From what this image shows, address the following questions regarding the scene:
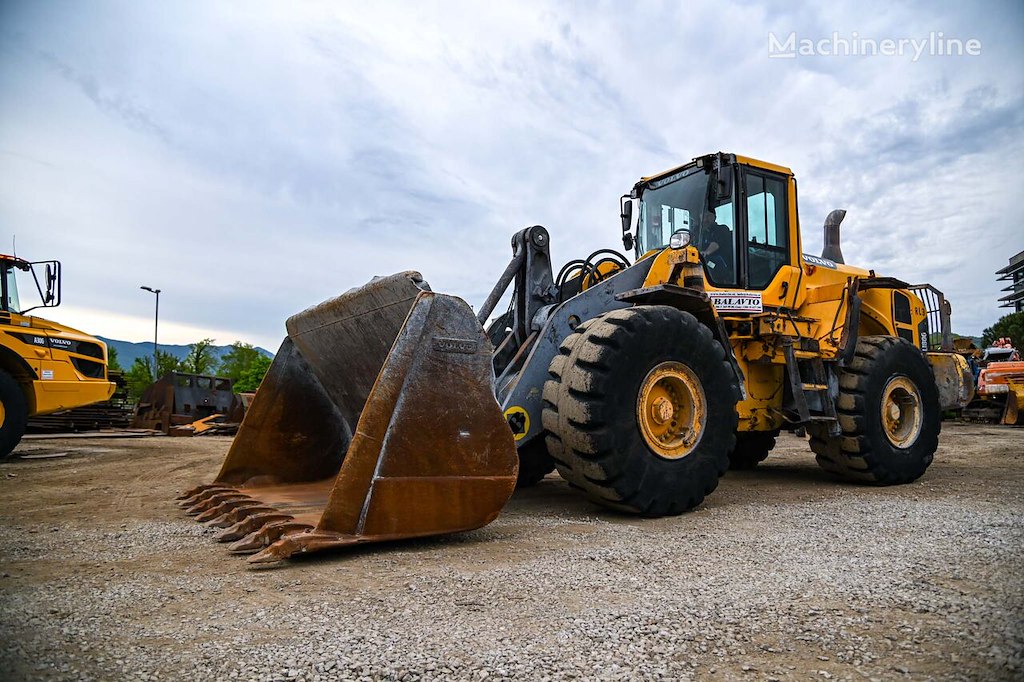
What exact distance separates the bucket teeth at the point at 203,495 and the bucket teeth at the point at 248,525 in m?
1.07

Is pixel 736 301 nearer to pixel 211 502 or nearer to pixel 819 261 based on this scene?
pixel 819 261

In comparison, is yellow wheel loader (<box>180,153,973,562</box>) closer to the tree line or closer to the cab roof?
the cab roof

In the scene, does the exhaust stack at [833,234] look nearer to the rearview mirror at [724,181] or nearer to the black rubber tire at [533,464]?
the rearview mirror at [724,181]

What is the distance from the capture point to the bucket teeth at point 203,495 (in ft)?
15.7

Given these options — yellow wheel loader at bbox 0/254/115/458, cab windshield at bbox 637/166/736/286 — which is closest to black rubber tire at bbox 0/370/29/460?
yellow wheel loader at bbox 0/254/115/458

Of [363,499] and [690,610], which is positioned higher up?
[363,499]

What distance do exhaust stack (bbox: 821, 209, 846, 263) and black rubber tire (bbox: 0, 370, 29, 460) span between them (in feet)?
33.4

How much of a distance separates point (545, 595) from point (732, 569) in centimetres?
100

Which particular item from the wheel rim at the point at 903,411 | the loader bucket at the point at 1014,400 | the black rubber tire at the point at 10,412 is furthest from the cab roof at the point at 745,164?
the loader bucket at the point at 1014,400

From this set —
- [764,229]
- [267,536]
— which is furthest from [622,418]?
[764,229]

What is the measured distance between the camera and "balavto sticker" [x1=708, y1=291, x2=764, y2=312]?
6.01 m

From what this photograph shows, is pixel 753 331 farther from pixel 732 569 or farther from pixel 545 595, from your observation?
pixel 545 595

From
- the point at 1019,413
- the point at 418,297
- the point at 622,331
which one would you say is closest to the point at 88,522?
the point at 418,297

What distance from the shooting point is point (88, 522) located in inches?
176
